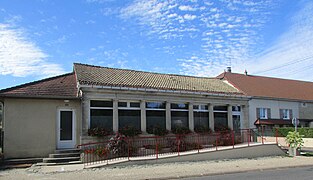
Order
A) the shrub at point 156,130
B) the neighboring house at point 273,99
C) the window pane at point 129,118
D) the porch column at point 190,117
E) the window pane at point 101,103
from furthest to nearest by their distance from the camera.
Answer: the neighboring house at point 273,99, the porch column at point 190,117, the shrub at point 156,130, the window pane at point 129,118, the window pane at point 101,103

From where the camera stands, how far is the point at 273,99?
28.8 metres

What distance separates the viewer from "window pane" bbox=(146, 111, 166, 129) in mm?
17898

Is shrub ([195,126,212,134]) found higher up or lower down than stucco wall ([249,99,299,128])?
lower down

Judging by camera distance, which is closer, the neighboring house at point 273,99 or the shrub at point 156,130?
the shrub at point 156,130

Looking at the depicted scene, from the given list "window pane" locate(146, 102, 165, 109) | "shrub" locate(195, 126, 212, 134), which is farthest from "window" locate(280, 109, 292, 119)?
"window pane" locate(146, 102, 165, 109)

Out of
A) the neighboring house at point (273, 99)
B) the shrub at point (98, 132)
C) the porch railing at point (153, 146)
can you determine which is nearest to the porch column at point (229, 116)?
the porch railing at point (153, 146)

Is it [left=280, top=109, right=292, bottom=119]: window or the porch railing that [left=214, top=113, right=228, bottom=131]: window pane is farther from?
[left=280, top=109, right=292, bottom=119]: window

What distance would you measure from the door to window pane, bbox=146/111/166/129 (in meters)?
4.40

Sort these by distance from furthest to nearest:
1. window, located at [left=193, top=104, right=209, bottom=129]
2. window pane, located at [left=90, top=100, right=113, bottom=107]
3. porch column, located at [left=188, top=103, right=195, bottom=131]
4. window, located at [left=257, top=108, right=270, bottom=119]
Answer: window, located at [left=257, top=108, right=270, bottom=119]
window, located at [left=193, top=104, right=209, bottom=129]
porch column, located at [left=188, top=103, right=195, bottom=131]
window pane, located at [left=90, top=100, right=113, bottom=107]

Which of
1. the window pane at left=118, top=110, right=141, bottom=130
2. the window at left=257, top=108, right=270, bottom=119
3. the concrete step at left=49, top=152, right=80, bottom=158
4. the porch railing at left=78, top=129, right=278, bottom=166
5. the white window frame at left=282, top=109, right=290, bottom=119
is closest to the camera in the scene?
the porch railing at left=78, top=129, right=278, bottom=166

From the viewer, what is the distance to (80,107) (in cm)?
1599

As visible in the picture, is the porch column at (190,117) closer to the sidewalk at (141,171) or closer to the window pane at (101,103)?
the sidewalk at (141,171)

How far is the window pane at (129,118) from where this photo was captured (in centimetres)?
1698

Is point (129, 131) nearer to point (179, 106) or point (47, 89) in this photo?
point (179, 106)
